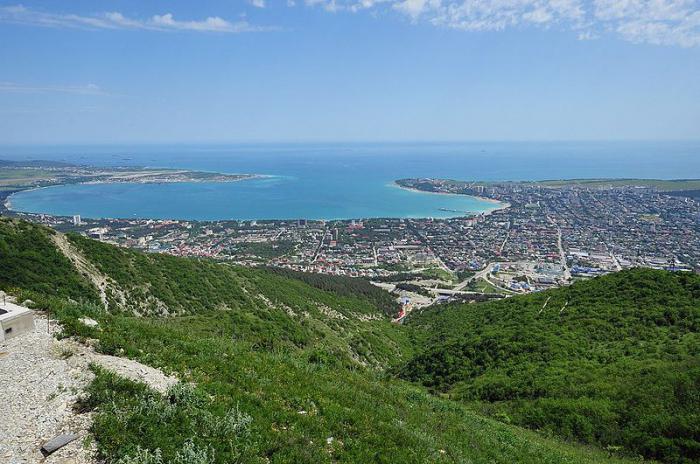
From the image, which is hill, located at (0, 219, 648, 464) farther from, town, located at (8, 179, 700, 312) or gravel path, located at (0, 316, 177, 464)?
town, located at (8, 179, 700, 312)

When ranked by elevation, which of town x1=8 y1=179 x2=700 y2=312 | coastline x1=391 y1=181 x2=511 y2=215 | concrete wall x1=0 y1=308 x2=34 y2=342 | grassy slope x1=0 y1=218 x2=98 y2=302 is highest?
concrete wall x1=0 y1=308 x2=34 y2=342

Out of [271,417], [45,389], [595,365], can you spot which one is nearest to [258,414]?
[271,417]

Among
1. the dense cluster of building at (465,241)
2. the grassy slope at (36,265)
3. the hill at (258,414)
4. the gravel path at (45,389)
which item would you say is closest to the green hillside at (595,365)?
the hill at (258,414)

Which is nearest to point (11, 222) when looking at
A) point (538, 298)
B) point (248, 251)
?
point (538, 298)

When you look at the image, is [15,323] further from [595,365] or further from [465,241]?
[465,241]

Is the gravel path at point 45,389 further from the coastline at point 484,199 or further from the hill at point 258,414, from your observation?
the coastline at point 484,199

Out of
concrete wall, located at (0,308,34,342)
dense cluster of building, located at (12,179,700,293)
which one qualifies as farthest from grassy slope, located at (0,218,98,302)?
dense cluster of building, located at (12,179,700,293)
